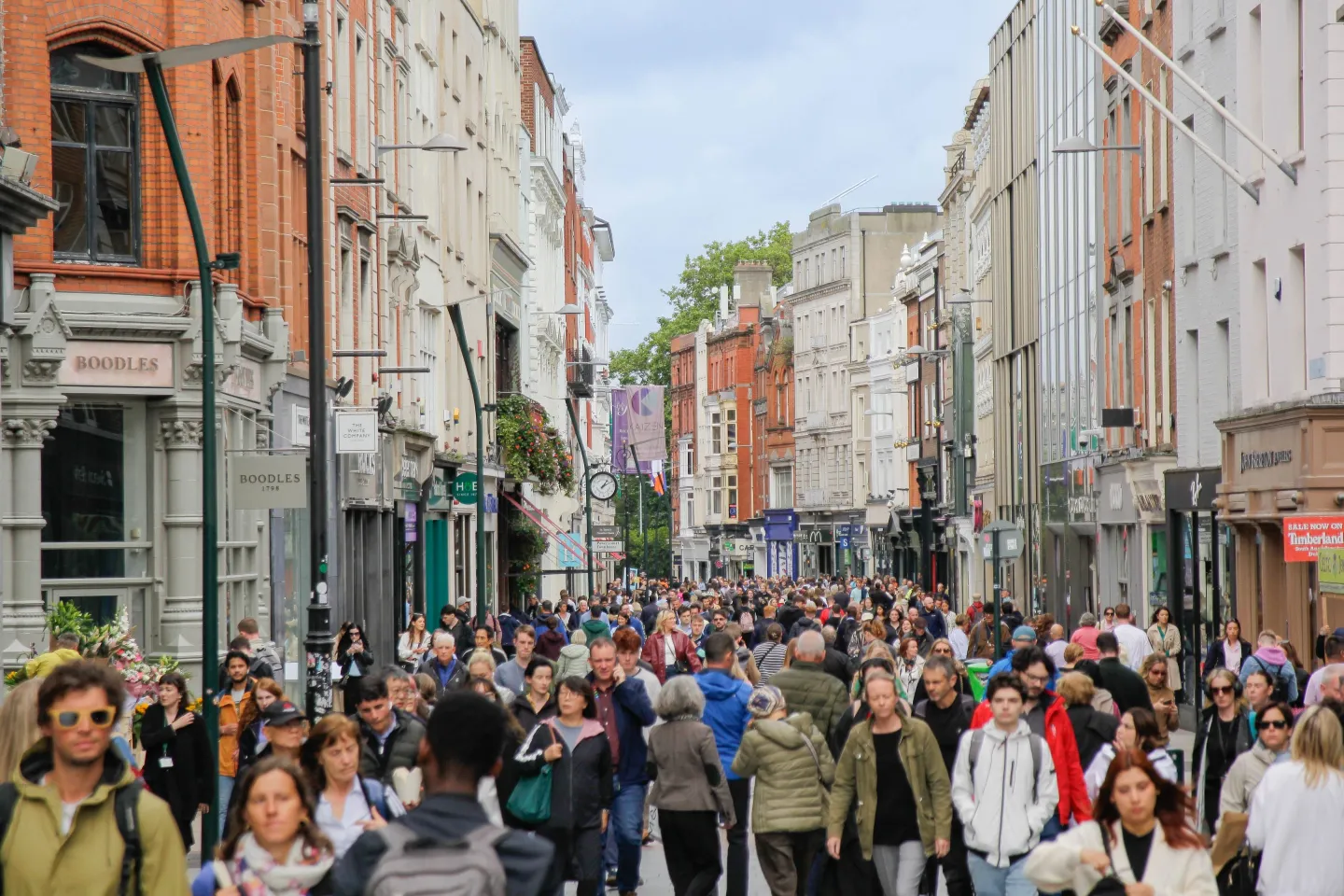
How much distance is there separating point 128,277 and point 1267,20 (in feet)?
45.8

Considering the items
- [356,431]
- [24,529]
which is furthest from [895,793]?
[356,431]

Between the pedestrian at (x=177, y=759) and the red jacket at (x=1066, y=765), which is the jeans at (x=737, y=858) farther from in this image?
the pedestrian at (x=177, y=759)

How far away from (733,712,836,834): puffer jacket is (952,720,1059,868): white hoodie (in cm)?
161

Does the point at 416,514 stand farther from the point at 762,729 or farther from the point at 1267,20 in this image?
the point at 762,729

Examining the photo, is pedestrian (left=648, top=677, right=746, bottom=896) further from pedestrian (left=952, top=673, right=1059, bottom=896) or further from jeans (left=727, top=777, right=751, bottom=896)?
pedestrian (left=952, top=673, right=1059, bottom=896)

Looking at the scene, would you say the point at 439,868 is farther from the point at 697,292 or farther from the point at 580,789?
the point at 697,292

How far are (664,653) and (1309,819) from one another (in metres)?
15.4

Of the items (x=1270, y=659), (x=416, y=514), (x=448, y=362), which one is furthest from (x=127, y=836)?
(x=448, y=362)

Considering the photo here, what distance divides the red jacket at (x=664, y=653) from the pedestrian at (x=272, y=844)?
16.1 m

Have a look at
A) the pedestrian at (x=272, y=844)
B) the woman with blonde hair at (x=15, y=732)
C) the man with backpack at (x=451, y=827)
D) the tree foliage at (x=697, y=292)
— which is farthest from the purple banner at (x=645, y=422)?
the man with backpack at (x=451, y=827)

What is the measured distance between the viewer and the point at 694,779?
13164 mm

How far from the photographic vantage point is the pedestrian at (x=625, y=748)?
47.3ft

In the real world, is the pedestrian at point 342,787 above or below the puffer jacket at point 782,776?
above

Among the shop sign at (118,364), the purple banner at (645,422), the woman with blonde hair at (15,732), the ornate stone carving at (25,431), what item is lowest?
the woman with blonde hair at (15,732)
